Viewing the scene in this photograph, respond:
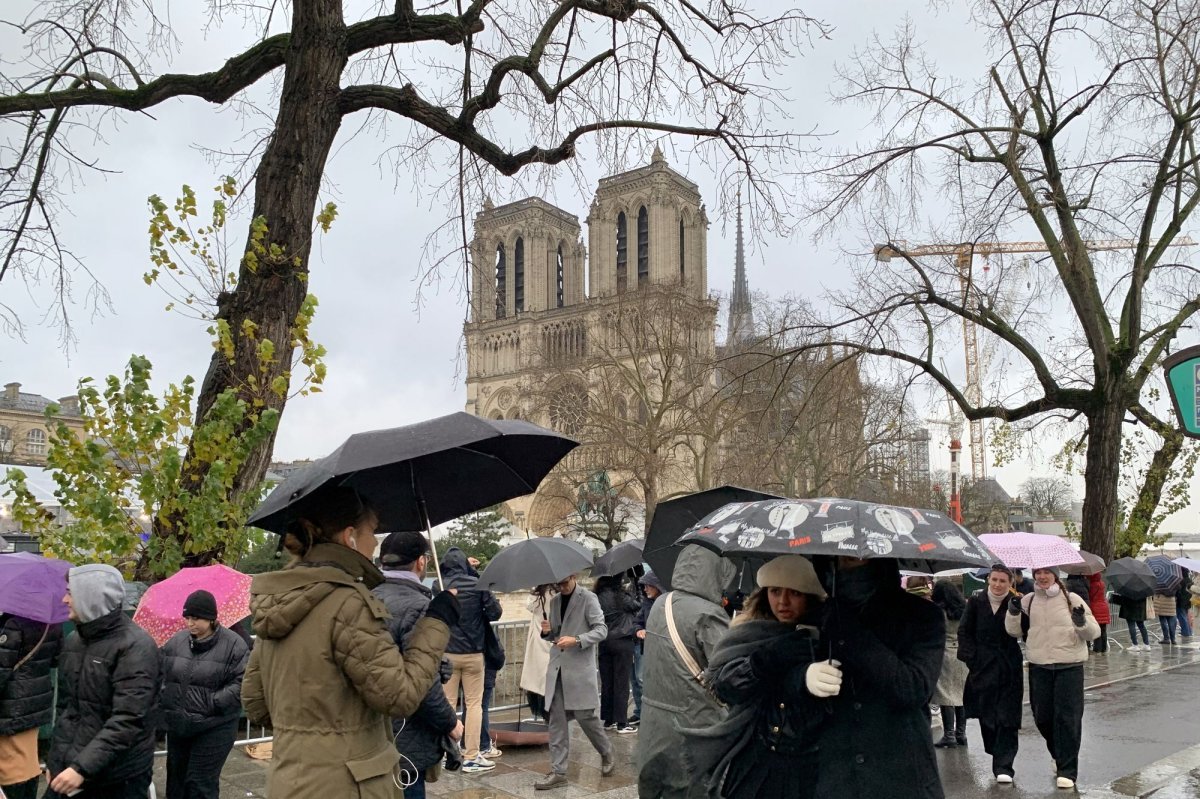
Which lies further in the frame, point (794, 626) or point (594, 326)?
point (594, 326)

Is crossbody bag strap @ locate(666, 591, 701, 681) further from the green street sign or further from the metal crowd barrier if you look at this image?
the metal crowd barrier

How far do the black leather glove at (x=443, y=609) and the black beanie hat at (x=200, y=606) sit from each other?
2.83m

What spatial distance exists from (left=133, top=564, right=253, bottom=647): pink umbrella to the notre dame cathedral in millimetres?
38629

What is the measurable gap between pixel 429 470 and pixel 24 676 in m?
3.45

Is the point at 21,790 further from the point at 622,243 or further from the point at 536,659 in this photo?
the point at 622,243

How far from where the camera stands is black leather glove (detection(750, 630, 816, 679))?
3559 mm

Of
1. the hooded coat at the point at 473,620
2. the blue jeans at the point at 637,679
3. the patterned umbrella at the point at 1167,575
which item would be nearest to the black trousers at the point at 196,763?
the hooded coat at the point at 473,620

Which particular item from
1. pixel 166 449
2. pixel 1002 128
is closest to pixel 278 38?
pixel 166 449

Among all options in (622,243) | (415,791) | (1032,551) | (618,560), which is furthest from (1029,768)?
(622,243)

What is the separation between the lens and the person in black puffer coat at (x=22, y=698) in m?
5.61

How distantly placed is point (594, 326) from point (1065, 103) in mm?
52646

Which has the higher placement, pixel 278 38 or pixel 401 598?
pixel 278 38

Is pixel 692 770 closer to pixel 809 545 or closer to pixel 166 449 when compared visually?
pixel 809 545

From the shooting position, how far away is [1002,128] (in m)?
15.0
